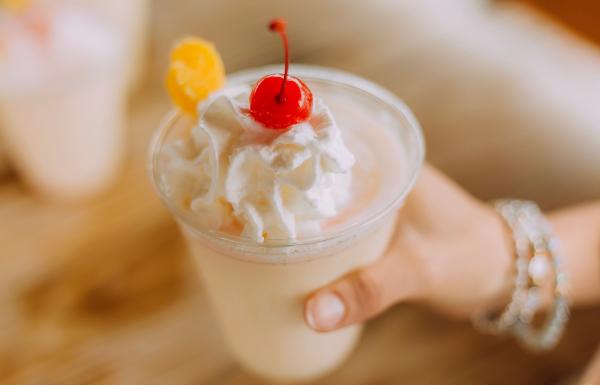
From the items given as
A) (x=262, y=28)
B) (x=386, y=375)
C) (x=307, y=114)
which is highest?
(x=262, y=28)

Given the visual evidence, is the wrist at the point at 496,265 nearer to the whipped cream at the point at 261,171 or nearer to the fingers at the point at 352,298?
the fingers at the point at 352,298

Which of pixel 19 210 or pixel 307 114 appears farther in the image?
pixel 19 210

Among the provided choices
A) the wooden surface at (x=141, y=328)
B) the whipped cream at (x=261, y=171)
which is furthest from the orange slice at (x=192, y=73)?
the wooden surface at (x=141, y=328)

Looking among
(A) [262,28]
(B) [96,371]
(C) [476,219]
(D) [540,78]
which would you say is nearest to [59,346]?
(B) [96,371]

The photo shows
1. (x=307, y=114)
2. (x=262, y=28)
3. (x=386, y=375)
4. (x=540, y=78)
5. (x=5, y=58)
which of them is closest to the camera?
(x=307, y=114)

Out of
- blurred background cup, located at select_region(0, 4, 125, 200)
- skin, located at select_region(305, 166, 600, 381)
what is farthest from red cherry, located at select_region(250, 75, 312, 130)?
blurred background cup, located at select_region(0, 4, 125, 200)

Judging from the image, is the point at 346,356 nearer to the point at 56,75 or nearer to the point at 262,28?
the point at 56,75
